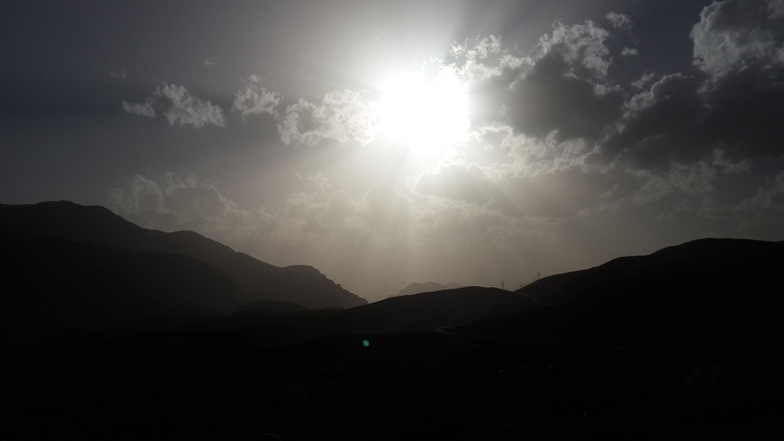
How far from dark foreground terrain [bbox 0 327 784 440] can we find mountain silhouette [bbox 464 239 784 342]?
820 inches

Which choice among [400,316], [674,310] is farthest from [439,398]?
[400,316]

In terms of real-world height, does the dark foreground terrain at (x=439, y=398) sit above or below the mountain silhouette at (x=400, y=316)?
below

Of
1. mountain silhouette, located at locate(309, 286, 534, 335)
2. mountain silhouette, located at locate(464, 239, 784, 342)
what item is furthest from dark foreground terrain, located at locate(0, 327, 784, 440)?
mountain silhouette, located at locate(309, 286, 534, 335)

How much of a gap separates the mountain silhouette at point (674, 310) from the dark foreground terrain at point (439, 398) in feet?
68.3

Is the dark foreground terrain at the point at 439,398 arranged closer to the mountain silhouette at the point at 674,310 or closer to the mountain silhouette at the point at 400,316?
the mountain silhouette at the point at 674,310

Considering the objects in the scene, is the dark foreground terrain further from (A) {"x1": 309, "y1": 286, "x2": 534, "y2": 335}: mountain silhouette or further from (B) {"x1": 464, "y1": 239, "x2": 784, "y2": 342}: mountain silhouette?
(A) {"x1": 309, "y1": 286, "x2": 534, "y2": 335}: mountain silhouette

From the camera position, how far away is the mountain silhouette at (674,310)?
A: 92.2 metres

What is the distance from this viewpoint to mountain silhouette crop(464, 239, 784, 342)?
92250 millimetres

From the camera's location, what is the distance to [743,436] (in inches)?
668

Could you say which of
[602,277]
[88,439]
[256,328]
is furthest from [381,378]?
[602,277]

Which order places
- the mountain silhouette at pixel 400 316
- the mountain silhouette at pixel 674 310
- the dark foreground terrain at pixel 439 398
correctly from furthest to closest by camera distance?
the mountain silhouette at pixel 400 316 → the mountain silhouette at pixel 674 310 → the dark foreground terrain at pixel 439 398

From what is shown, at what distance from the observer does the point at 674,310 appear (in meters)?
104

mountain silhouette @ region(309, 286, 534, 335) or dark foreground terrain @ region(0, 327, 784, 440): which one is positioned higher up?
mountain silhouette @ region(309, 286, 534, 335)

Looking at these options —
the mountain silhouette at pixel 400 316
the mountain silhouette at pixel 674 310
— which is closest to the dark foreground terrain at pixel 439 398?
the mountain silhouette at pixel 674 310
